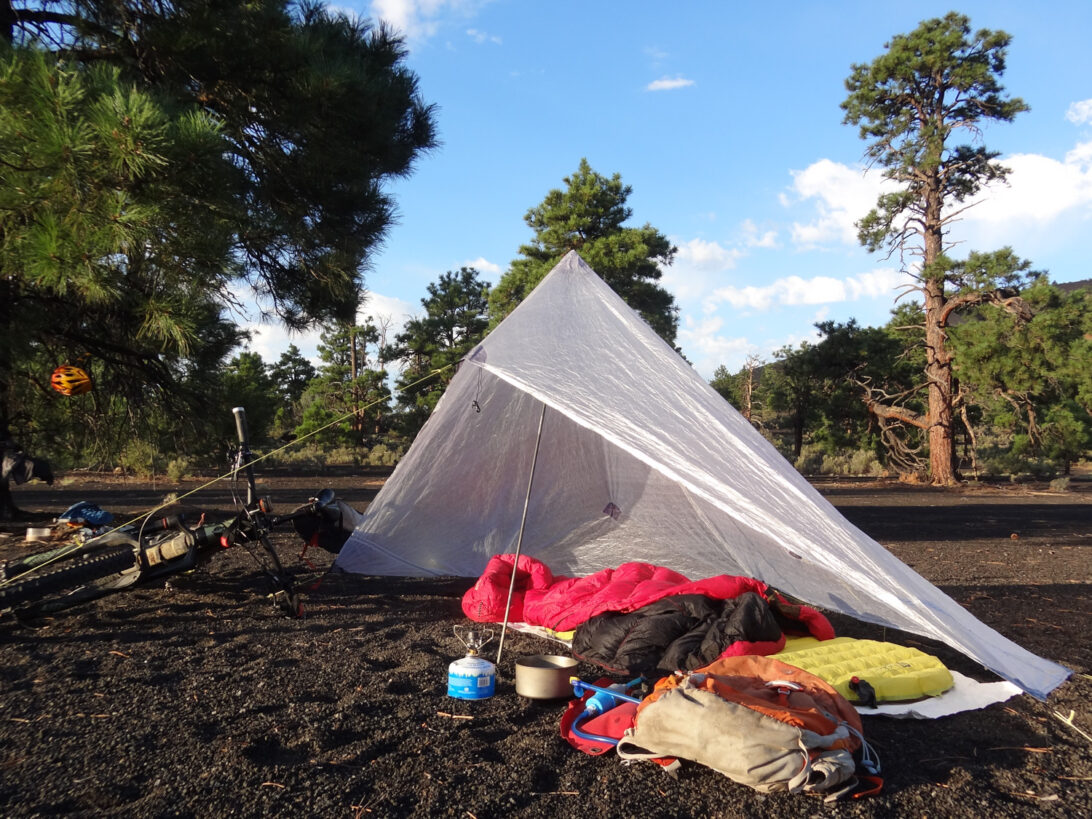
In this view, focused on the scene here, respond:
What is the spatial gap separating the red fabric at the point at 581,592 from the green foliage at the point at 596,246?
1277 centimetres

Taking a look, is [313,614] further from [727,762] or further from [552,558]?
[727,762]

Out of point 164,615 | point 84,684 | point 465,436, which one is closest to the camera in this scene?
point 84,684

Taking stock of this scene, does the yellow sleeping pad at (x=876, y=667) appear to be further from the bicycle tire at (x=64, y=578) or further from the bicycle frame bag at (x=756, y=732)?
the bicycle tire at (x=64, y=578)

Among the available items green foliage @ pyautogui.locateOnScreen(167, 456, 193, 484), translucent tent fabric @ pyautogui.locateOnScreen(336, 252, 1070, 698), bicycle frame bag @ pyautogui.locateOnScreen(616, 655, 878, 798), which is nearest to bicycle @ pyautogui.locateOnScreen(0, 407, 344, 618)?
translucent tent fabric @ pyautogui.locateOnScreen(336, 252, 1070, 698)

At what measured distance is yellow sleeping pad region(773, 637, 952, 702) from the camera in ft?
10.1

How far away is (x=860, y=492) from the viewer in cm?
1489

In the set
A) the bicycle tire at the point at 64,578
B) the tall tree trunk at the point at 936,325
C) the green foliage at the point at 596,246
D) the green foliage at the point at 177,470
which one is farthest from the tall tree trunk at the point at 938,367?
the bicycle tire at the point at 64,578

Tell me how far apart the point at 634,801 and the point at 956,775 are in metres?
1.06

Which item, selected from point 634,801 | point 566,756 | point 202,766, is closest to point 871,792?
point 634,801

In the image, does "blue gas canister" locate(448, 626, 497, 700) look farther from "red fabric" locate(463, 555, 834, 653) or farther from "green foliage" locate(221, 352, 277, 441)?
"green foliage" locate(221, 352, 277, 441)

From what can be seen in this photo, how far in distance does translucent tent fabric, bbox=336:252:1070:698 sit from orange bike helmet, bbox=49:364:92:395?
7.81 ft

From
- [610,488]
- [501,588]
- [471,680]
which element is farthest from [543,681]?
[610,488]

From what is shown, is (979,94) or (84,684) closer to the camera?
(84,684)

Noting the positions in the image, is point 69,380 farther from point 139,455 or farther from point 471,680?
point 471,680
